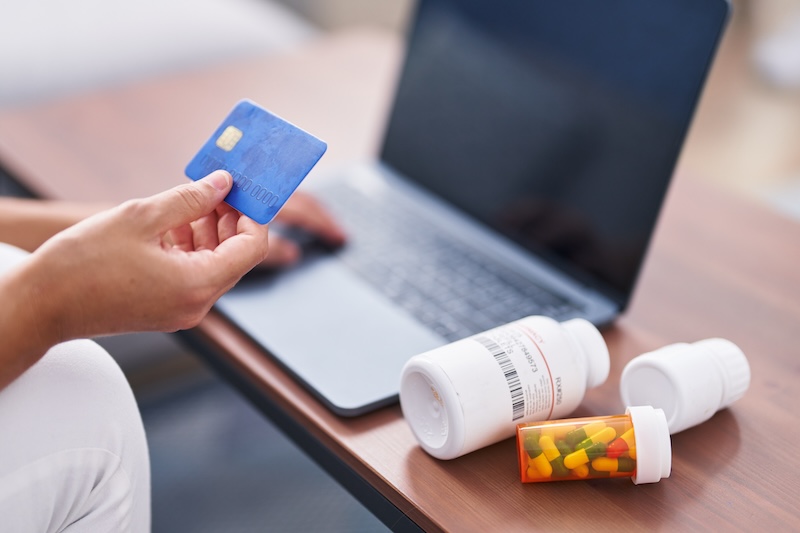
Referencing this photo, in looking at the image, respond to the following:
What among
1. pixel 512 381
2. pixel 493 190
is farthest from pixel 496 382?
pixel 493 190

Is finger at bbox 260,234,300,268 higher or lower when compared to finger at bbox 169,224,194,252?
lower

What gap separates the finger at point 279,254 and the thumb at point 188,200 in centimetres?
19

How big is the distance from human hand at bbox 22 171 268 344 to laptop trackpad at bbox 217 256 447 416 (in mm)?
134

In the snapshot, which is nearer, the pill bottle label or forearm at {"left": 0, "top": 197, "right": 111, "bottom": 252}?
the pill bottle label

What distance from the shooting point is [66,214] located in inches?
27.6

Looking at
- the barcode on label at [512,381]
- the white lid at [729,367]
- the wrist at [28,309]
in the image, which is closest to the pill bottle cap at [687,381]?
the white lid at [729,367]

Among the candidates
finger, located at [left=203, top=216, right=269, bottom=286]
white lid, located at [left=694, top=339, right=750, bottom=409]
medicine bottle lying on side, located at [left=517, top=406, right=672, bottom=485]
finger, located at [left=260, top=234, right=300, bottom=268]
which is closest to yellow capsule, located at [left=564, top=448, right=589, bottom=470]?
medicine bottle lying on side, located at [left=517, top=406, right=672, bottom=485]

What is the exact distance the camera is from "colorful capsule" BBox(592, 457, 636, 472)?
1.76 feet

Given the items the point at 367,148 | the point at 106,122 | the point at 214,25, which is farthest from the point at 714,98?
the point at 106,122

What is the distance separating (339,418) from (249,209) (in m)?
0.16

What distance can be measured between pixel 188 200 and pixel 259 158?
0.07m

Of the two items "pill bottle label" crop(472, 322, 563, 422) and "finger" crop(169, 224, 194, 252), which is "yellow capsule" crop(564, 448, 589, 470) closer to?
"pill bottle label" crop(472, 322, 563, 422)

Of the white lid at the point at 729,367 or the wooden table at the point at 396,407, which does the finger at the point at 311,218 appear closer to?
the wooden table at the point at 396,407

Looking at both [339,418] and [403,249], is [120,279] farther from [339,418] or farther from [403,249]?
[403,249]
